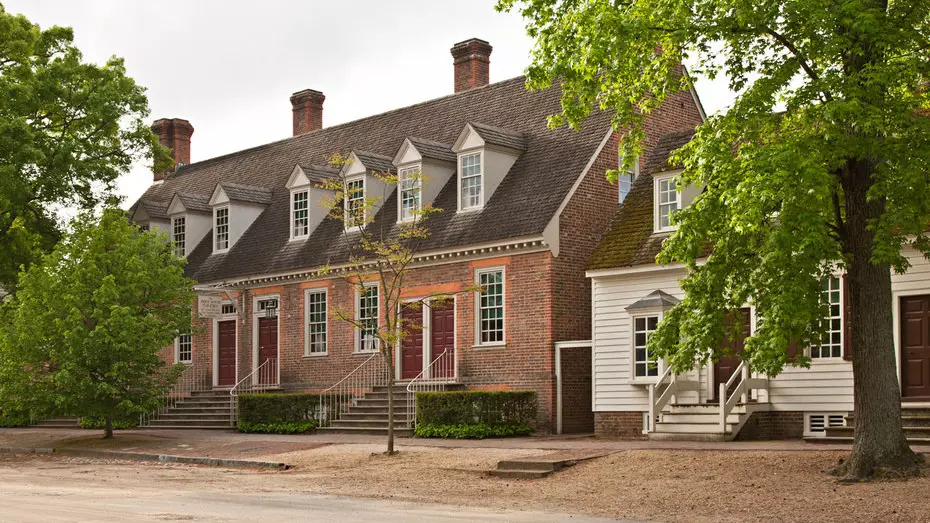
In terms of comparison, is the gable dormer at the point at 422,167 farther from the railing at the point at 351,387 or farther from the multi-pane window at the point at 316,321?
the railing at the point at 351,387

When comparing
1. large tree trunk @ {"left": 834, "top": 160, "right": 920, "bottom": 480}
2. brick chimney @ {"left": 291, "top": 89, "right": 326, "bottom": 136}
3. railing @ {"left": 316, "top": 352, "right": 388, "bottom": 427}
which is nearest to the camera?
large tree trunk @ {"left": 834, "top": 160, "right": 920, "bottom": 480}

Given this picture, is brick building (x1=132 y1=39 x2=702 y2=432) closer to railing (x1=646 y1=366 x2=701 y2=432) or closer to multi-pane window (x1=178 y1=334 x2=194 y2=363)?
multi-pane window (x1=178 y1=334 x2=194 y2=363)

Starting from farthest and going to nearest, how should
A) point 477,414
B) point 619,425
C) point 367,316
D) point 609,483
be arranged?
point 367,316 < point 477,414 < point 619,425 < point 609,483

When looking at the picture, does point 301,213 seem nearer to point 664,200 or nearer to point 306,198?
point 306,198

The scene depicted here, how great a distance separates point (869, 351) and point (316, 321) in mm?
19142

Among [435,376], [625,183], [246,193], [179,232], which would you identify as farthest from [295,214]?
[625,183]

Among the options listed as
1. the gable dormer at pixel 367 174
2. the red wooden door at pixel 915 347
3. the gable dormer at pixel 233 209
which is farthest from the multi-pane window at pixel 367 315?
the red wooden door at pixel 915 347

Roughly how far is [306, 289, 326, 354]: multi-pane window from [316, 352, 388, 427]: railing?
6.32 feet

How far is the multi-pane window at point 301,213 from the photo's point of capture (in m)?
34.2

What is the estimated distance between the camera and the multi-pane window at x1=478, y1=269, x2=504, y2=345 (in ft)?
91.4

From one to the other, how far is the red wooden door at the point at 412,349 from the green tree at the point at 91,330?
5.64 m

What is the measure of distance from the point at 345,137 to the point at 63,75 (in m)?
8.48

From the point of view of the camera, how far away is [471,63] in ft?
114

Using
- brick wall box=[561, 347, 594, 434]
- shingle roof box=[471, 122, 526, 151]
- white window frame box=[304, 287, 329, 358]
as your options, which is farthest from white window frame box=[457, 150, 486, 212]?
white window frame box=[304, 287, 329, 358]
